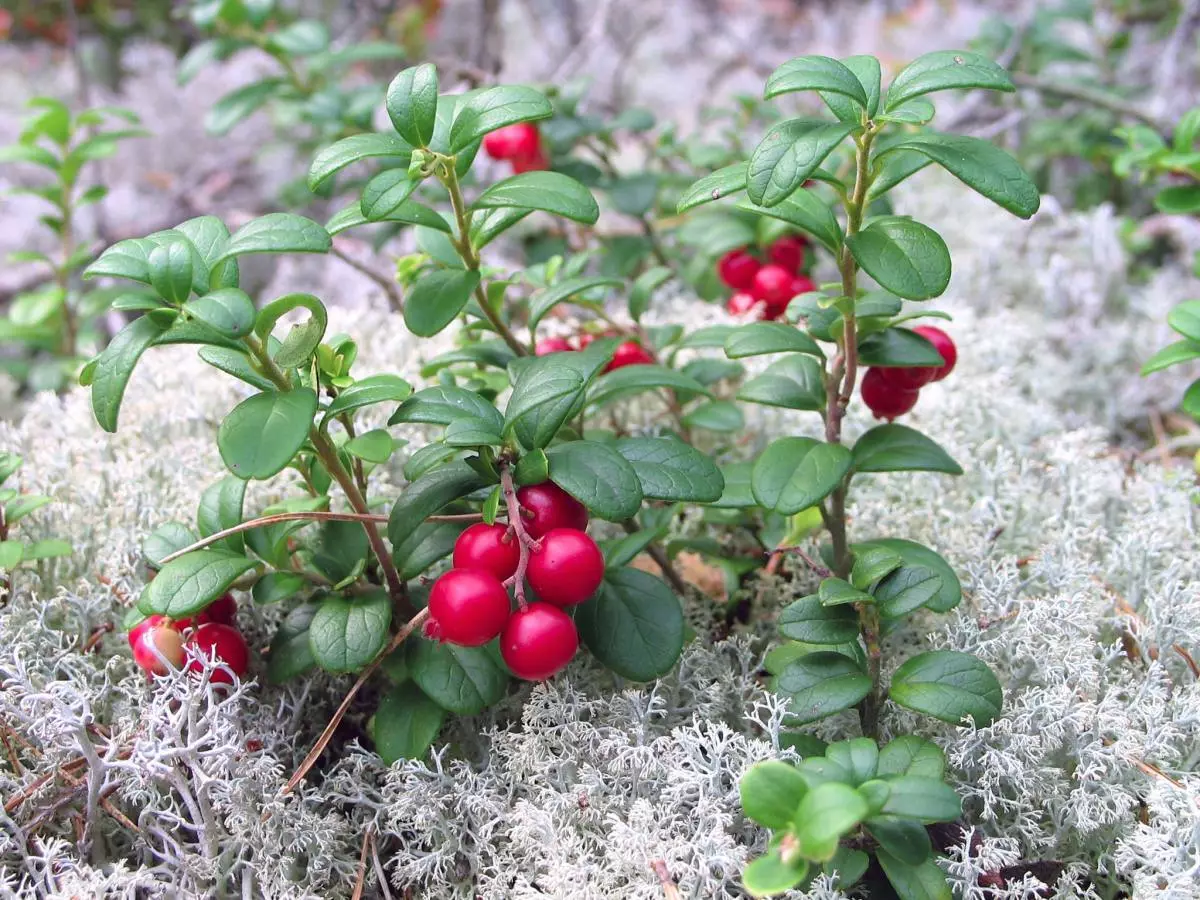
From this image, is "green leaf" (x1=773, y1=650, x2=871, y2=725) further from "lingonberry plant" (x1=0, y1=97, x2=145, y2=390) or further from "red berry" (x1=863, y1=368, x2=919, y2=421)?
"lingonberry plant" (x1=0, y1=97, x2=145, y2=390)

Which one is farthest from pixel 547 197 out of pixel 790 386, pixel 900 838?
pixel 900 838

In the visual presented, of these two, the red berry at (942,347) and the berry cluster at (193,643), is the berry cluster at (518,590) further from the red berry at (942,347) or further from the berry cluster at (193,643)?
the red berry at (942,347)

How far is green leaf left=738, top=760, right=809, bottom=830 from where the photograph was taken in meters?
1.09

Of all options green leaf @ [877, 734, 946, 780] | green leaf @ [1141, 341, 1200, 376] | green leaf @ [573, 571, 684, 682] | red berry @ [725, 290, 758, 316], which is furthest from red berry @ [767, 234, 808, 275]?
green leaf @ [877, 734, 946, 780]

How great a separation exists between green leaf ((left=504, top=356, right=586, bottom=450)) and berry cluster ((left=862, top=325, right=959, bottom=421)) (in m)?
0.50

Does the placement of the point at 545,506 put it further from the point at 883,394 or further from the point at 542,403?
the point at 883,394

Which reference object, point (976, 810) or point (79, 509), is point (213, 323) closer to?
point (79, 509)

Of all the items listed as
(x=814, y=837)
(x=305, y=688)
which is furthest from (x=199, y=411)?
(x=814, y=837)

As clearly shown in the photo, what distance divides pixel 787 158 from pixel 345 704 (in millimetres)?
954

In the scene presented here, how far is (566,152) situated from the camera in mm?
2654

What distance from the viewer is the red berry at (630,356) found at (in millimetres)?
1985

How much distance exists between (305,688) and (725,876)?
71 cm

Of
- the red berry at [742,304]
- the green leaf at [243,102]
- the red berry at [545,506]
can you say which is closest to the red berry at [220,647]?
the red berry at [545,506]

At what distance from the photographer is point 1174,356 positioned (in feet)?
5.32
